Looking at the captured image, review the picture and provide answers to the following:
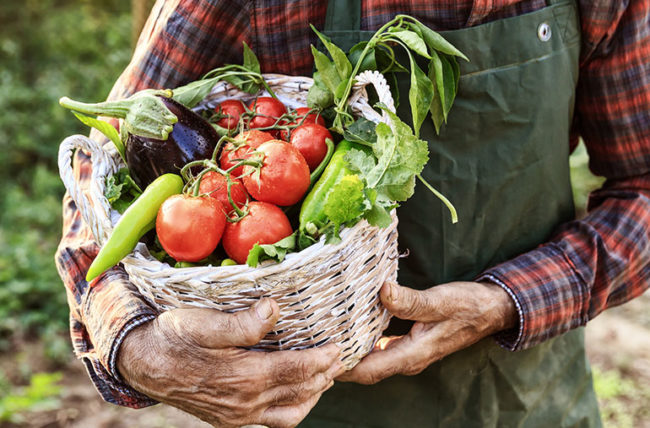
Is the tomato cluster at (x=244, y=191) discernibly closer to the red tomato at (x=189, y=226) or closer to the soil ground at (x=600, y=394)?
the red tomato at (x=189, y=226)

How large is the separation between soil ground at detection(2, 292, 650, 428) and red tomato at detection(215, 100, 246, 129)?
2311mm

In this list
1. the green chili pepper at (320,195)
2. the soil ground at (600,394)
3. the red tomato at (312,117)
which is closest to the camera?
the green chili pepper at (320,195)

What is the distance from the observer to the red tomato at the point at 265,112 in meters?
1.44

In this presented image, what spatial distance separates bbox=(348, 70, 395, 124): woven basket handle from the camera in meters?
1.28

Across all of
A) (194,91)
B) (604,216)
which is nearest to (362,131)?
(194,91)

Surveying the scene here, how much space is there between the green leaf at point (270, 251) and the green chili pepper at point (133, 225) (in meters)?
0.24

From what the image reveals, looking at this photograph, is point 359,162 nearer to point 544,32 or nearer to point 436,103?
point 436,103

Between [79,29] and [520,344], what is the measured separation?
776 cm

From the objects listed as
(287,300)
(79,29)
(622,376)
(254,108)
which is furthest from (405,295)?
(79,29)

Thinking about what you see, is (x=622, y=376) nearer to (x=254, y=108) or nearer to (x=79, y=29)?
(x=254, y=108)

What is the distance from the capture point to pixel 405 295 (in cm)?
139

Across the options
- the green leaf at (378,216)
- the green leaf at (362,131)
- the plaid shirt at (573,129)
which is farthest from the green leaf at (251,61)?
the green leaf at (378,216)

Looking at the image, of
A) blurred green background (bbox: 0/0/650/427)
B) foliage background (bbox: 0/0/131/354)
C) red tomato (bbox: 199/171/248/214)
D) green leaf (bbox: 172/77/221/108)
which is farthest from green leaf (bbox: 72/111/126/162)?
foliage background (bbox: 0/0/131/354)

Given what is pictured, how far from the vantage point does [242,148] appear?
4.34 ft
